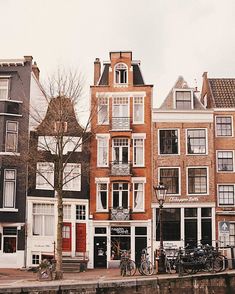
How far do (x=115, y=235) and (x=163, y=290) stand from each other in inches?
540

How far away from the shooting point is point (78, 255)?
32.5 meters

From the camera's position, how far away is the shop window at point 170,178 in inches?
1325

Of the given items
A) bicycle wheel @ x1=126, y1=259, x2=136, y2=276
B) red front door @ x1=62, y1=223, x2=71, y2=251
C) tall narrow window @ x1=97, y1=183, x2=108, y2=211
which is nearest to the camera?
bicycle wheel @ x1=126, y1=259, x2=136, y2=276

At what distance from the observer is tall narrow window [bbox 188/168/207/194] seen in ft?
110

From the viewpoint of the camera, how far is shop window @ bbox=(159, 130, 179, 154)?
3406 cm

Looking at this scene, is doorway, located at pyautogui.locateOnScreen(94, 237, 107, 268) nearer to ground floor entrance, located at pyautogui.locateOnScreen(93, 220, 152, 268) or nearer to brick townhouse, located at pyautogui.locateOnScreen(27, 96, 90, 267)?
ground floor entrance, located at pyautogui.locateOnScreen(93, 220, 152, 268)

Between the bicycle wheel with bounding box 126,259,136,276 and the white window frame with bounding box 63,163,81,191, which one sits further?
the white window frame with bounding box 63,163,81,191

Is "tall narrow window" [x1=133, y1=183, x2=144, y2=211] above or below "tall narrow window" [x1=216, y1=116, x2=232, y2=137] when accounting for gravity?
below

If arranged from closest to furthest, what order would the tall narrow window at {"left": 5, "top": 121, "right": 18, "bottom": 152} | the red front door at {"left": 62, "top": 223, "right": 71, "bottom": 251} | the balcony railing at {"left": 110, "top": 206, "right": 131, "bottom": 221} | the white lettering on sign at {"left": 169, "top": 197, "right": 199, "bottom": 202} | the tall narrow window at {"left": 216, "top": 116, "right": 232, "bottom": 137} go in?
the red front door at {"left": 62, "top": 223, "right": 71, "bottom": 251}, the tall narrow window at {"left": 5, "top": 121, "right": 18, "bottom": 152}, the balcony railing at {"left": 110, "top": 206, "right": 131, "bottom": 221}, the white lettering on sign at {"left": 169, "top": 197, "right": 199, "bottom": 202}, the tall narrow window at {"left": 216, "top": 116, "right": 232, "bottom": 137}

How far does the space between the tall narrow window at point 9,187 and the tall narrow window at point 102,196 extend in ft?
17.7

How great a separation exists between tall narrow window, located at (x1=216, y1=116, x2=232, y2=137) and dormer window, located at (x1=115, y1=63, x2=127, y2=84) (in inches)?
267

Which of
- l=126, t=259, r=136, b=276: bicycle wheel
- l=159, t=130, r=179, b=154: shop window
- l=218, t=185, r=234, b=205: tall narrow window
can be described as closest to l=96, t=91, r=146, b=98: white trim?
l=159, t=130, r=179, b=154: shop window

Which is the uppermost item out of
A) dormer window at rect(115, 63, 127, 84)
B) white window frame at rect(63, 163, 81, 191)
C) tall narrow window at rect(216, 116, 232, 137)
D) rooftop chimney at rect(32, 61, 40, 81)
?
rooftop chimney at rect(32, 61, 40, 81)

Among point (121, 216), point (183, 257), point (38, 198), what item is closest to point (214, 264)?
point (183, 257)
